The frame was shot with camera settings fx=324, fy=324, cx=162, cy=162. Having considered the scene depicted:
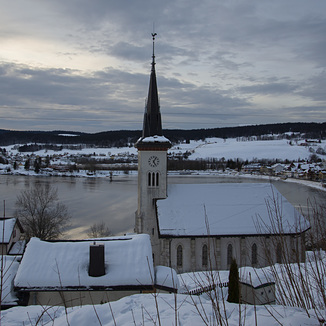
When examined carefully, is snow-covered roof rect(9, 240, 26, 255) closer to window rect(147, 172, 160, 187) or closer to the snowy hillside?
window rect(147, 172, 160, 187)

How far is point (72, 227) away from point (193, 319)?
63.9 feet

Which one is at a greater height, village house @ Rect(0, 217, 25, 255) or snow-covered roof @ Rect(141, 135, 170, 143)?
snow-covered roof @ Rect(141, 135, 170, 143)

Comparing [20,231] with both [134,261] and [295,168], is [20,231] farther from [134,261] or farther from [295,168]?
[295,168]

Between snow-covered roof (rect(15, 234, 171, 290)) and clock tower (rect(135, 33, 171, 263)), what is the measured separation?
576 cm

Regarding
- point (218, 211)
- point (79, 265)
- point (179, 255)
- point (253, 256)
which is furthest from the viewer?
point (218, 211)

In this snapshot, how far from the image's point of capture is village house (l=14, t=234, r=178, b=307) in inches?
330

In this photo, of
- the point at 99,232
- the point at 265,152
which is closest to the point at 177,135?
the point at 265,152

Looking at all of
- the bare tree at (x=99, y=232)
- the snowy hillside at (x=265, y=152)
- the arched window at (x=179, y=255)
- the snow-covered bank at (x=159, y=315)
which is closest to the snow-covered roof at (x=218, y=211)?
the arched window at (x=179, y=255)

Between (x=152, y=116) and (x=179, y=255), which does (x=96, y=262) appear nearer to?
(x=179, y=255)

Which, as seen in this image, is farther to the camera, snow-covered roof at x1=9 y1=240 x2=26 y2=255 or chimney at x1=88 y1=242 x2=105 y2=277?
snow-covered roof at x1=9 y1=240 x2=26 y2=255

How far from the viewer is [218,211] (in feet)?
48.7

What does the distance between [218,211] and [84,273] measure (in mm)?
7713

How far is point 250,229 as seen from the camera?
14.0 metres

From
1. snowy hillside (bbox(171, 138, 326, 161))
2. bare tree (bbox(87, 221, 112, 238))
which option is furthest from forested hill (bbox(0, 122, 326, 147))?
bare tree (bbox(87, 221, 112, 238))
